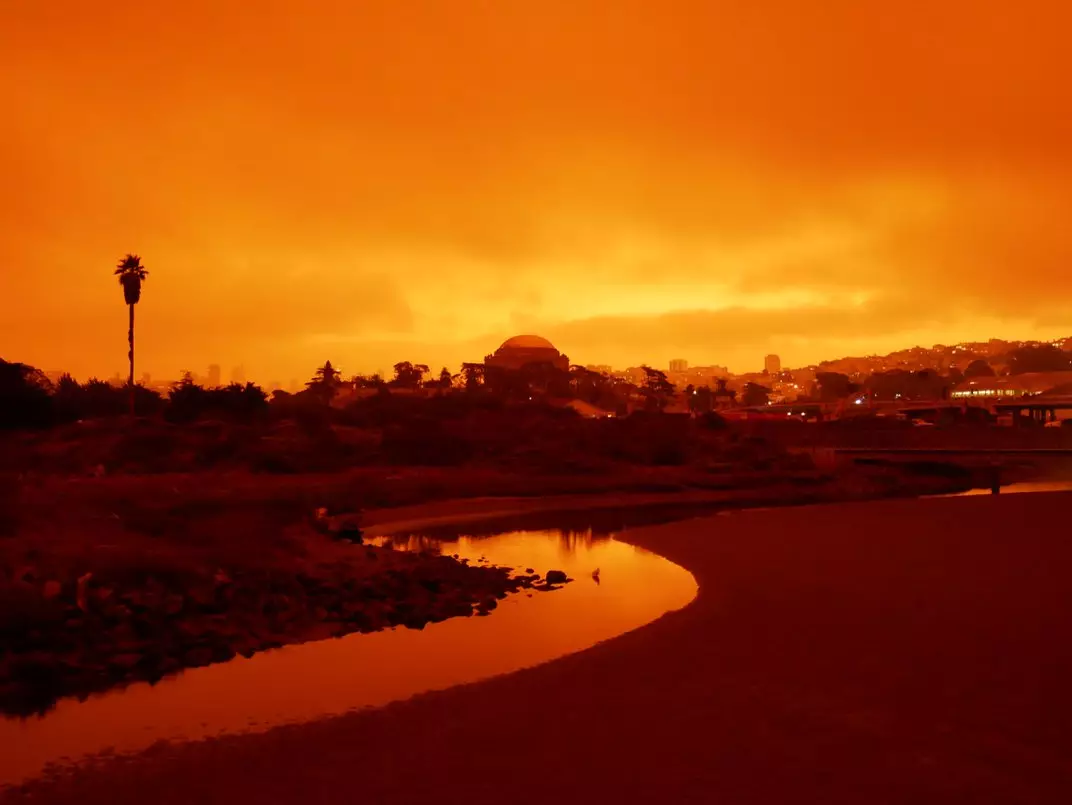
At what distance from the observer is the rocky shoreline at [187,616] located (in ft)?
52.3

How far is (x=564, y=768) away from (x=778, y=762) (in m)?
2.26

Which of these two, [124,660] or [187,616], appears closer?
[124,660]

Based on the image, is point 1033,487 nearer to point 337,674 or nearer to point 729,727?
point 337,674

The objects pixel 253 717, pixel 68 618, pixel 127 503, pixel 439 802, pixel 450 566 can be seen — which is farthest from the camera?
pixel 127 503

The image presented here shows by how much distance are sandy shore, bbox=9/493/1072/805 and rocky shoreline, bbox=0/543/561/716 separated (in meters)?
4.43

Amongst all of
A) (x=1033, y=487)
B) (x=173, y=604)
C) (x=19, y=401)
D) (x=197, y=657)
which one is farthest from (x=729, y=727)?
(x=19, y=401)

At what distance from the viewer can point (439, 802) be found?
1002cm

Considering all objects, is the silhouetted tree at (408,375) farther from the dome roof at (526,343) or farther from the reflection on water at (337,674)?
the reflection on water at (337,674)

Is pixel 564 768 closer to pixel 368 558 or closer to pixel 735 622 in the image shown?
pixel 735 622

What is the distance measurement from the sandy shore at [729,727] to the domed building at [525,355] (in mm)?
147631

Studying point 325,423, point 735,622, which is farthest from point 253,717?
point 325,423

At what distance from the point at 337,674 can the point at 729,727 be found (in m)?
6.74

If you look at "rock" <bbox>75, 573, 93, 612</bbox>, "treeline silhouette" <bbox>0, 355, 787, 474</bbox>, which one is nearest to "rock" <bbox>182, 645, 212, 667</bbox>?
"rock" <bbox>75, 573, 93, 612</bbox>

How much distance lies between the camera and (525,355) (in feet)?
557
